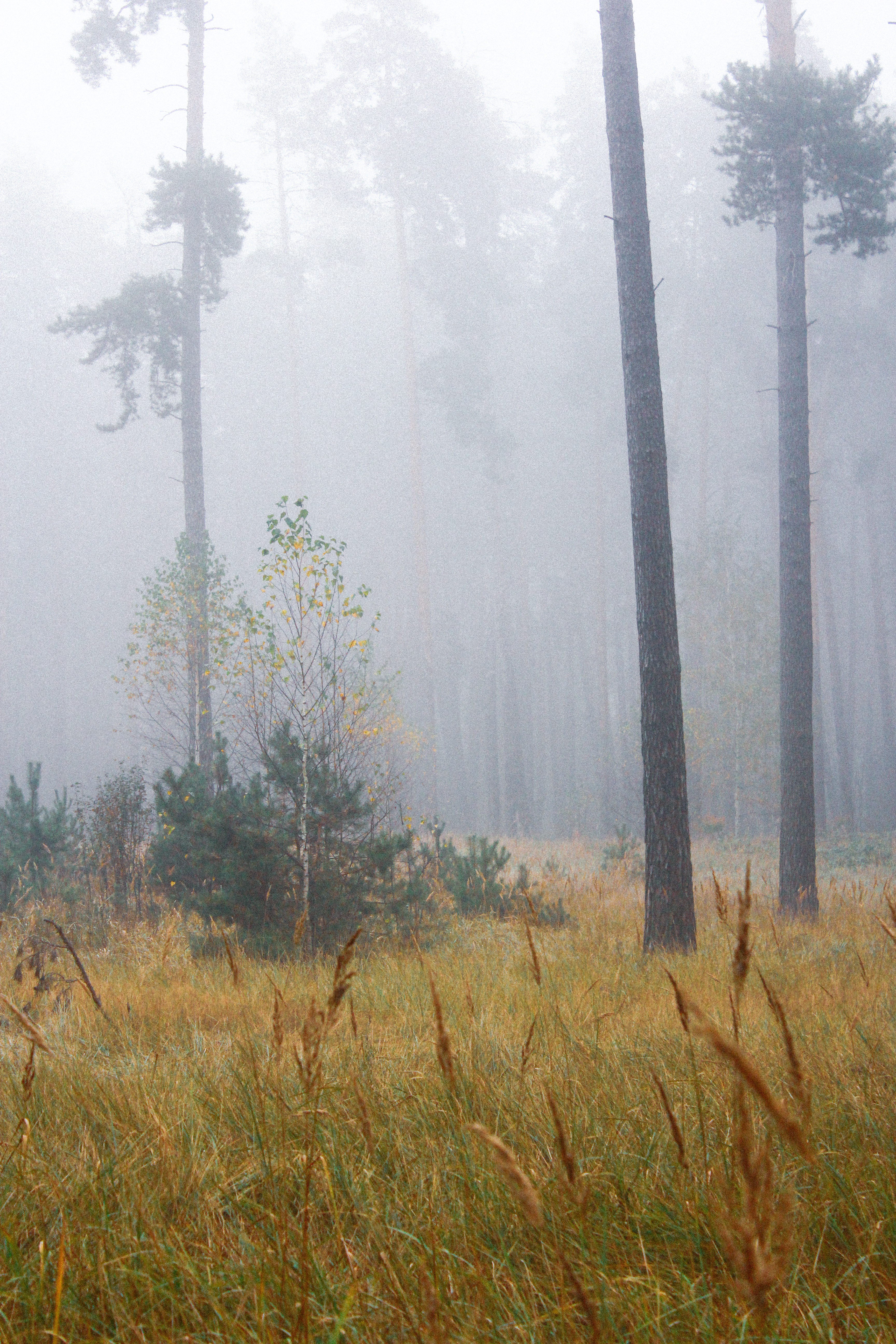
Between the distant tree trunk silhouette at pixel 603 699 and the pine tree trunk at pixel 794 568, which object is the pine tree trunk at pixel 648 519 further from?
the distant tree trunk silhouette at pixel 603 699

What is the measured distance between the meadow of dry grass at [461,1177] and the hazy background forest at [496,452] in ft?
62.3

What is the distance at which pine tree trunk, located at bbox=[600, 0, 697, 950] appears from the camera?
6449 millimetres

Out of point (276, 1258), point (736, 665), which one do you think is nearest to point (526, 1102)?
point (276, 1258)

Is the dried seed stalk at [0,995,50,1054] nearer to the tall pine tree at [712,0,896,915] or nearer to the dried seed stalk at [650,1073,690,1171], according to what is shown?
the dried seed stalk at [650,1073,690,1171]

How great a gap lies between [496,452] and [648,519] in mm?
21021

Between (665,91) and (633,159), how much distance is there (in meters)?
28.9

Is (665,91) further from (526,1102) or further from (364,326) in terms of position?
(526,1102)

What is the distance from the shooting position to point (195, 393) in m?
15.4

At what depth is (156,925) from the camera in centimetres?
844

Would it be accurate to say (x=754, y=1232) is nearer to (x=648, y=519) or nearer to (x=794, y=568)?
(x=648, y=519)

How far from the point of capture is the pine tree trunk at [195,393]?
13.8 metres

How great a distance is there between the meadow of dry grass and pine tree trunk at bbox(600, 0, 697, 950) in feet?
9.38

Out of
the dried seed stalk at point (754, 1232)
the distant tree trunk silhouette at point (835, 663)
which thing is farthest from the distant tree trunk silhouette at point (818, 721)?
the dried seed stalk at point (754, 1232)

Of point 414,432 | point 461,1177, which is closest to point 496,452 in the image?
point 414,432
